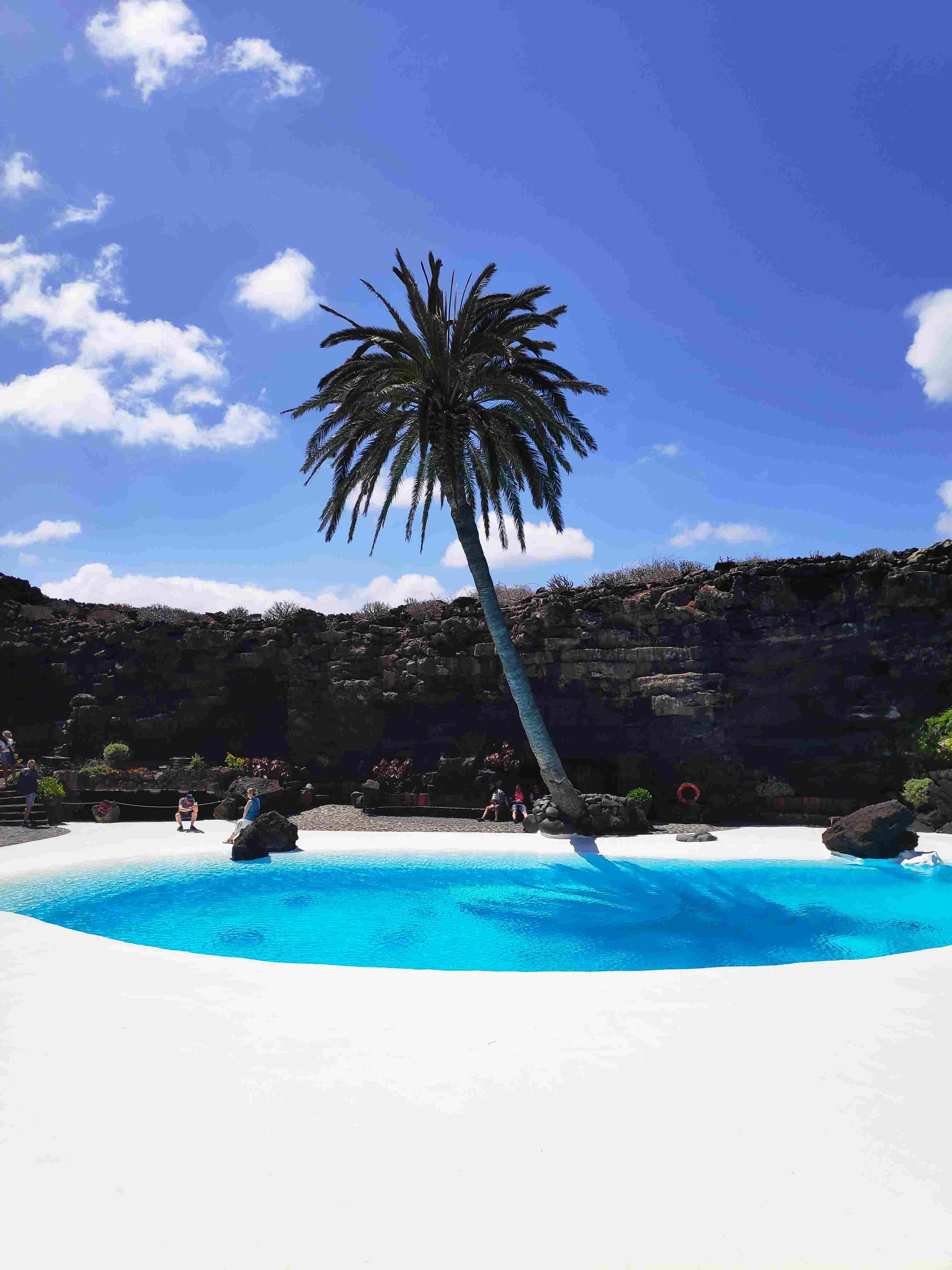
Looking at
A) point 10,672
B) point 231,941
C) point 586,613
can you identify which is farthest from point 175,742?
point 231,941

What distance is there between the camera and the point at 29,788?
18.7 m

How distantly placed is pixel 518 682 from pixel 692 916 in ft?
26.9

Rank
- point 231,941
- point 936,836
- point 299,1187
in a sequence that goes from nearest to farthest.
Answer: point 299,1187, point 231,941, point 936,836

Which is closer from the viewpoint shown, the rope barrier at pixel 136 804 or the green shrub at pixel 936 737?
the green shrub at pixel 936 737

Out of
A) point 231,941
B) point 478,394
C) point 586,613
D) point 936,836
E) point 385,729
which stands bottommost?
point 231,941

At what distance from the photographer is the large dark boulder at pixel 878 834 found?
1510 centimetres

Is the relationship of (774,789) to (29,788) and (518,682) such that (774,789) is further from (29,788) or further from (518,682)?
(29,788)

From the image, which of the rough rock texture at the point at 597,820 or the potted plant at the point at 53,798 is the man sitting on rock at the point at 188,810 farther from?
the rough rock texture at the point at 597,820

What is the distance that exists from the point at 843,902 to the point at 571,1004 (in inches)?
315

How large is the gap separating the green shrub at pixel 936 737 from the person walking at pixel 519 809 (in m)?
10.9

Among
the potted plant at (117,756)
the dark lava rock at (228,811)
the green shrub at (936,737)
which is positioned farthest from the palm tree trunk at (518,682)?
the potted plant at (117,756)

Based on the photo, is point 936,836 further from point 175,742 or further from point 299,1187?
point 175,742

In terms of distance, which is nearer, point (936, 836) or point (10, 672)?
point (936, 836)

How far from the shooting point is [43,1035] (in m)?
5.99
